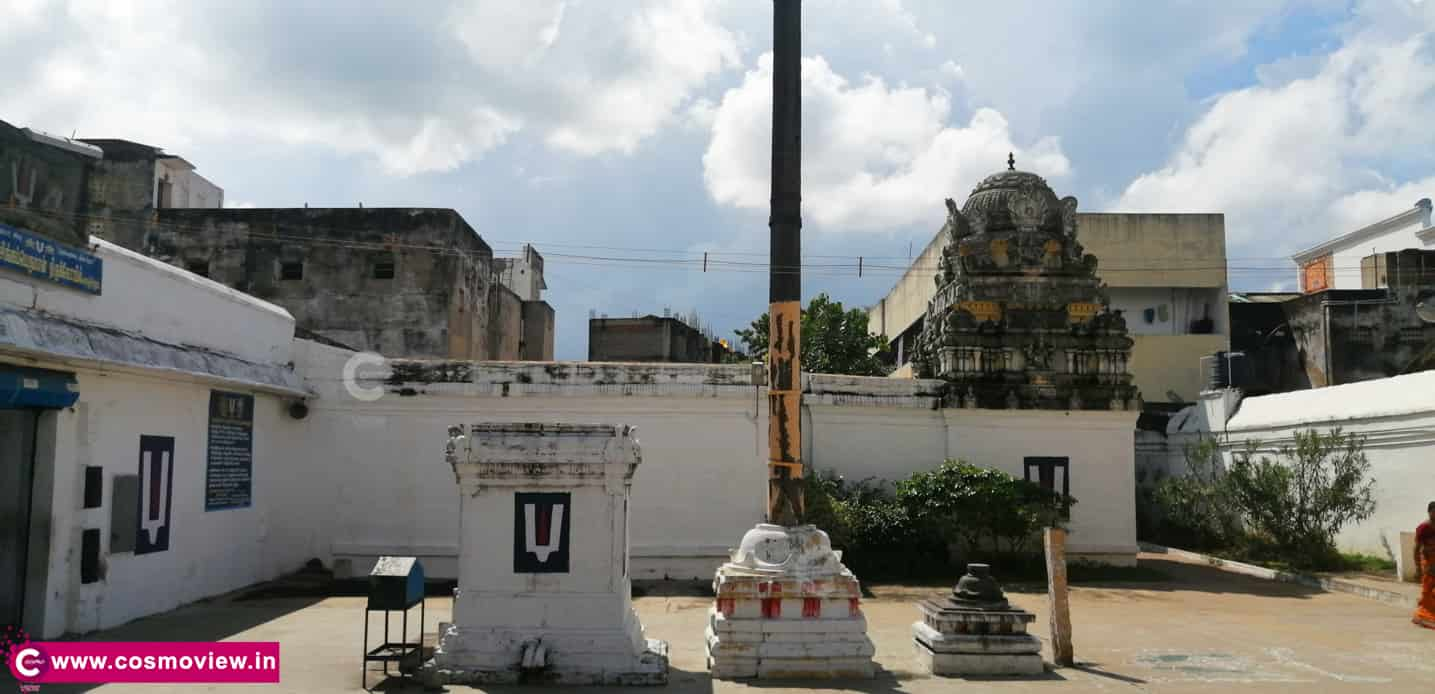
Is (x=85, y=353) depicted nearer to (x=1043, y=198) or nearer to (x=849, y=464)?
(x=849, y=464)

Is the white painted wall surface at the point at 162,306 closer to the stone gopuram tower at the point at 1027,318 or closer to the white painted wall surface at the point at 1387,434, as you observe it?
the stone gopuram tower at the point at 1027,318

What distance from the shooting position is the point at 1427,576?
11.4 m

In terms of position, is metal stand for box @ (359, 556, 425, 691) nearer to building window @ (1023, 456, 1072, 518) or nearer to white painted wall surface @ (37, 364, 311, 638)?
white painted wall surface @ (37, 364, 311, 638)

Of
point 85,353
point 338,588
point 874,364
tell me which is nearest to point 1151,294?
point 874,364

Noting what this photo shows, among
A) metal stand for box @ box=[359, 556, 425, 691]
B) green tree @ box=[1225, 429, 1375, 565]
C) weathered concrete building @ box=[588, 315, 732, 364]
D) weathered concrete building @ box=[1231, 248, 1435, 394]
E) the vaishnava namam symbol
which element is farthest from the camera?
weathered concrete building @ box=[588, 315, 732, 364]

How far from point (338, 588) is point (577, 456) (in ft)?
22.9

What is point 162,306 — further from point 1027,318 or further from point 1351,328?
point 1351,328

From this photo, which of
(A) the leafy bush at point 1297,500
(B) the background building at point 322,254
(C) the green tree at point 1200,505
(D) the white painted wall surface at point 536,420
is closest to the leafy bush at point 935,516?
(D) the white painted wall surface at point 536,420

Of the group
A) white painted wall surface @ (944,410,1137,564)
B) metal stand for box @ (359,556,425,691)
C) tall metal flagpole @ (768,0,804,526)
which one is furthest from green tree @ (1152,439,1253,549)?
metal stand for box @ (359,556,425,691)

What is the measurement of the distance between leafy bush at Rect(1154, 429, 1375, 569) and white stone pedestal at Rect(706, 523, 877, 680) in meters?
10.3


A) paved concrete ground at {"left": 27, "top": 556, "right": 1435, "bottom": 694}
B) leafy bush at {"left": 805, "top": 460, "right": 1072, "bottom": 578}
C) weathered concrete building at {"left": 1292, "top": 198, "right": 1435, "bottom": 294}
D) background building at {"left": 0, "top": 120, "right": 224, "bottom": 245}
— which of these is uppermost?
weathered concrete building at {"left": 1292, "top": 198, "right": 1435, "bottom": 294}

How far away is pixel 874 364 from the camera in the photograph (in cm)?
2994

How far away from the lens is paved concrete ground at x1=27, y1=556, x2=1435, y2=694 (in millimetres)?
8656

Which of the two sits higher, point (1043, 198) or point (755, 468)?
point (1043, 198)
